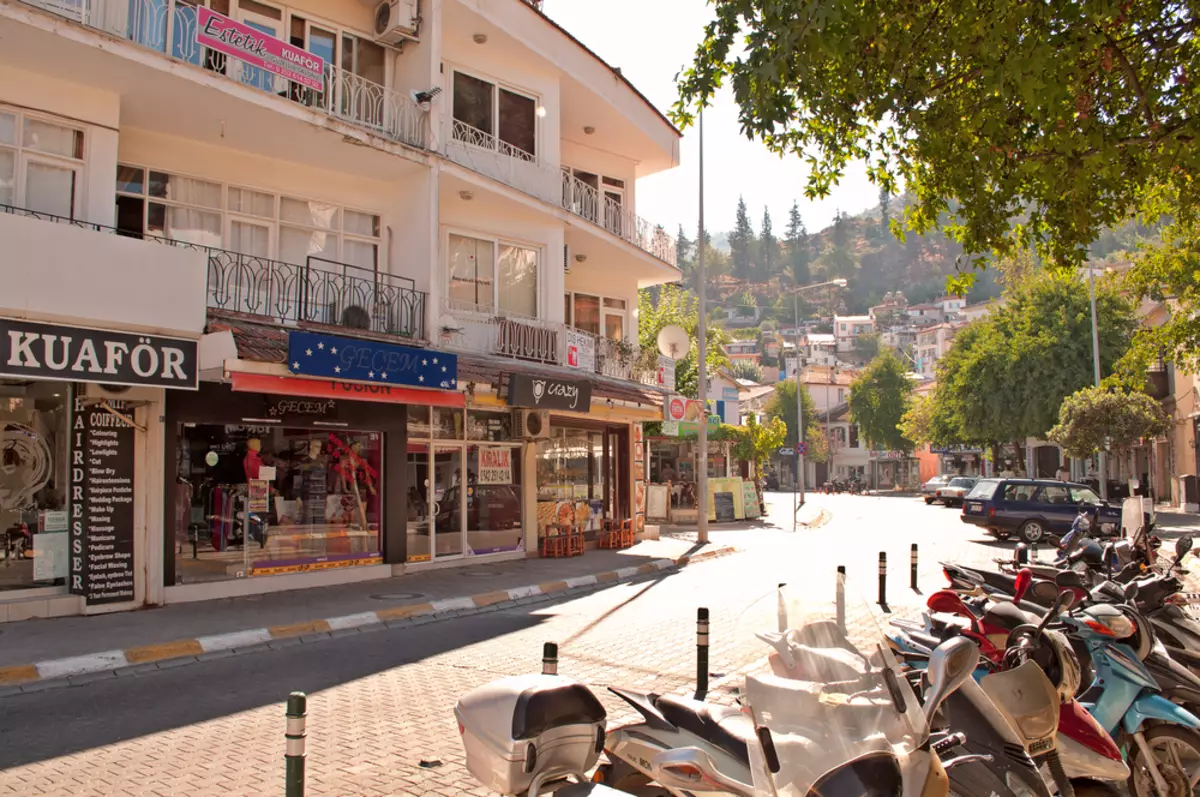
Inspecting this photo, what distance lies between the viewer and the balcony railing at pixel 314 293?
13805mm

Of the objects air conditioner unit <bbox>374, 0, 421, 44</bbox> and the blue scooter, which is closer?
the blue scooter

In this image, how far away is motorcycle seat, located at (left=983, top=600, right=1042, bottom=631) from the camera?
4684 millimetres

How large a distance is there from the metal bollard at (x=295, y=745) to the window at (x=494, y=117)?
15456mm

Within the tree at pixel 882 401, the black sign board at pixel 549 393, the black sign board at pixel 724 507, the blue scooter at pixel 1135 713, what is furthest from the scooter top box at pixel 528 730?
the tree at pixel 882 401

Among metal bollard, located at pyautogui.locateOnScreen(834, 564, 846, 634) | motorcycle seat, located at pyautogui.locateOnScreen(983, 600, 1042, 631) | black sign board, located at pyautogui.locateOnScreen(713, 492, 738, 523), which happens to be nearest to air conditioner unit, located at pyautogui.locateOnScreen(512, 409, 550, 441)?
black sign board, located at pyautogui.locateOnScreen(713, 492, 738, 523)

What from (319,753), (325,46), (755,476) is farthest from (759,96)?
(755,476)

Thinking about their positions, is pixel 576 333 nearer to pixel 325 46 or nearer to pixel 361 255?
pixel 361 255

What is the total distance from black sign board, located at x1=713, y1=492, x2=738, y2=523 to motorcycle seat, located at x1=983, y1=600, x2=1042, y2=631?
87.0 ft

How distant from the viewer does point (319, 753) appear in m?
6.05

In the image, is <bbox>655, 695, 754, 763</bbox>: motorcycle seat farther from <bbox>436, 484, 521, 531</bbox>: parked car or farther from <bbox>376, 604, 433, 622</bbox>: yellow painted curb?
<bbox>436, 484, 521, 531</bbox>: parked car

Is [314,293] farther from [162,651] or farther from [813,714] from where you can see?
[813,714]

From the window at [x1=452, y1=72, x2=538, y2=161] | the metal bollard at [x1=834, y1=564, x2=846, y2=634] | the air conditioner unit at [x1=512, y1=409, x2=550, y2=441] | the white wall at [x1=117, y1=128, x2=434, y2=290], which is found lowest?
the metal bollard at [x1=834, y1=564, x2=846, y2=634]

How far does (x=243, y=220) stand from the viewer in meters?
14.6

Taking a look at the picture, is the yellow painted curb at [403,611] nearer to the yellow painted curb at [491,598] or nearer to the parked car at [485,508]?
the yellow painted curb at [491,598]
